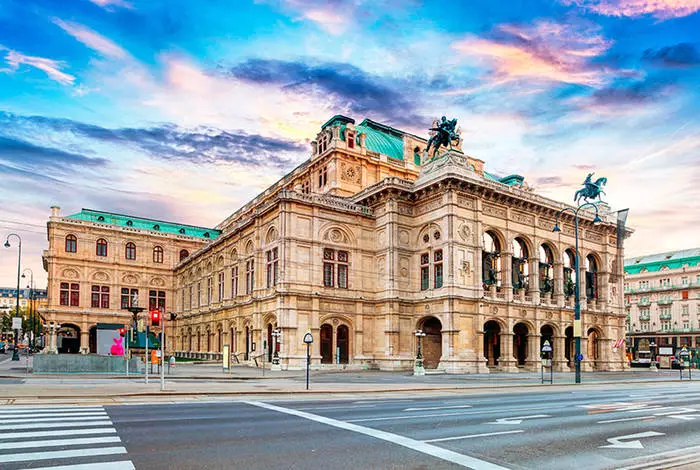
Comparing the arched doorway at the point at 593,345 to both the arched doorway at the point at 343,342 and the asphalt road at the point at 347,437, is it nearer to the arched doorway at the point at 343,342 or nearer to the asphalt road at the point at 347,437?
the arched doorway at the point at 343,342

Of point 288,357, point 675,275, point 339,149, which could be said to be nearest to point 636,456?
point 288,357

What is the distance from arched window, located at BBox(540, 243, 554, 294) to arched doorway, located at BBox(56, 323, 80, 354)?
209 ft

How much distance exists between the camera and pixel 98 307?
8469cm

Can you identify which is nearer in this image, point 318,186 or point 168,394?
point 168,394

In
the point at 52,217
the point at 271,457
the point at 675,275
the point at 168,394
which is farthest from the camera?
the point at 675,275

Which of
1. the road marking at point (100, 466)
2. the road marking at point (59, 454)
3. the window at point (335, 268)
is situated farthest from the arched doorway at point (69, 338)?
the road marking at point (100, 466)

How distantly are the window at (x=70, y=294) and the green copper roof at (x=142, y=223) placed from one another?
10083 mm

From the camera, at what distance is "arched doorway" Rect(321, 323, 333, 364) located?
169ft

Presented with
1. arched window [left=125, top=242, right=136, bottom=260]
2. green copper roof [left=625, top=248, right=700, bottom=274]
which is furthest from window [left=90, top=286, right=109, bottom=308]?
green copper roof [left=625, top=248, right=700, bottom=274]

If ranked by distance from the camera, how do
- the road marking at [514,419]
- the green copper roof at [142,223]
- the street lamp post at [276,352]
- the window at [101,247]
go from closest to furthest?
the road marking at [514,419], the street lamp post at [276,352], the window at [101,247], the green copper roof at [142,223]

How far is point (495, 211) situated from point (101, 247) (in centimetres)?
Answer: 5983

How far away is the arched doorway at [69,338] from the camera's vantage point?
82.9 metres

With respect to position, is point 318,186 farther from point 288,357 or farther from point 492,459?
point 492,459

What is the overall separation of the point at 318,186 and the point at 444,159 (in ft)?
59.5
